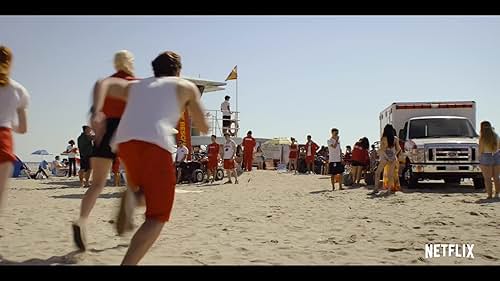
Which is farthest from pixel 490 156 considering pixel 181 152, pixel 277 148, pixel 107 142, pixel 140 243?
pixel 277 148

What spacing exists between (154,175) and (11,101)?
5.62 feet

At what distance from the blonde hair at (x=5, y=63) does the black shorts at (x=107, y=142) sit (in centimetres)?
90

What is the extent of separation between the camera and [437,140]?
1325cm

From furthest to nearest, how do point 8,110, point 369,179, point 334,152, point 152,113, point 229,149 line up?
point 229,149, point 369,179, point 334,152, point 8,110, point 152,113

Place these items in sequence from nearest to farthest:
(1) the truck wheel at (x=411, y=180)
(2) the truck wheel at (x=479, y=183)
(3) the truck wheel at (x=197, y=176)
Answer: (2) the truck wheel at (x=479, y=183) → (1) the truck wheel at (x=411, y=180) → (3) the truck wheel at (x=197, y=176)

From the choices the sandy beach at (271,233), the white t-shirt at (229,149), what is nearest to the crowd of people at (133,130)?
the sandy beach at (271,233)

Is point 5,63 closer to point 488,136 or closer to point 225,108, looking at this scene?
point 488,136

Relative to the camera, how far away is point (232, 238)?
521 cm

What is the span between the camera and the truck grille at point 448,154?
12.9 meters

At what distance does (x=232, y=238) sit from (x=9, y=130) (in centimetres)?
242

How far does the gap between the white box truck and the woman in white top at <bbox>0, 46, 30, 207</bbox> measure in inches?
430

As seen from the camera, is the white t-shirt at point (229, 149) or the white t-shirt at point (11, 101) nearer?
the white t-shirt at point (11, 101)

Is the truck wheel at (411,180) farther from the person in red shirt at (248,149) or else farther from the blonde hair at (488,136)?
the person in red shirt at (248,149)

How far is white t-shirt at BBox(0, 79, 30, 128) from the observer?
409cm
